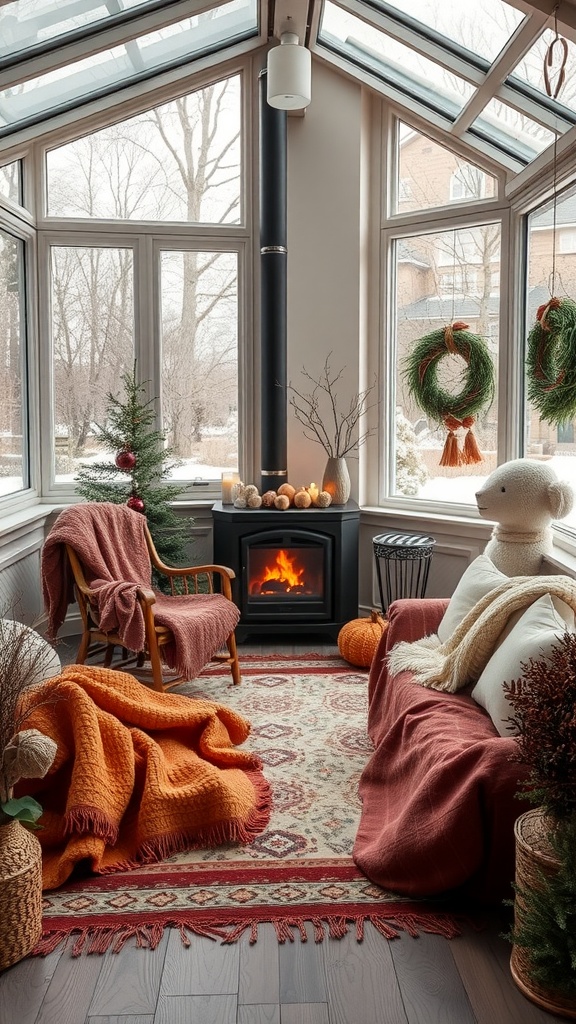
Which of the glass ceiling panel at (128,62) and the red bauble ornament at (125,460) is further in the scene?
the red bauble ornament at (125,460)

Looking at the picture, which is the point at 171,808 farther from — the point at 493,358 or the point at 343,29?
the point at 343,29

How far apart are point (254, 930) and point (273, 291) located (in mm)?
3904

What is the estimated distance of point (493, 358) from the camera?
5.12 m

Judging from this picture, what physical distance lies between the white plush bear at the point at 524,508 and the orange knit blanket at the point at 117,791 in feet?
4.71

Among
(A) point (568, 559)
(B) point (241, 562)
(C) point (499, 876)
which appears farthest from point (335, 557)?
(C) point (499, 876)

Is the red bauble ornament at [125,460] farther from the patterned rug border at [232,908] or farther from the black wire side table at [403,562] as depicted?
the patterned rug border at [232,908]

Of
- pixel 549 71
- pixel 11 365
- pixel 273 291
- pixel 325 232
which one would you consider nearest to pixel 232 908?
pixel 549 71

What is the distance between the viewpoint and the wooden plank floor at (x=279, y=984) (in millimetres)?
2004

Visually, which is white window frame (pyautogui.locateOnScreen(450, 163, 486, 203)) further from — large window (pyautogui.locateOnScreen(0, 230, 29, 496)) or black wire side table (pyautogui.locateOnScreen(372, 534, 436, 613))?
large window (pyautogui.locateOnScreen(0, 230, 29, 496))

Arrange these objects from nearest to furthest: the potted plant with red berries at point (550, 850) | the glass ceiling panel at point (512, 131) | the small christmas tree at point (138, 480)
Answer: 1. the potted plant with red berries at point (550, 850)
2. the glass ceiling panel at point (512, 131)
3. the small christmas tree at point (138, 480)

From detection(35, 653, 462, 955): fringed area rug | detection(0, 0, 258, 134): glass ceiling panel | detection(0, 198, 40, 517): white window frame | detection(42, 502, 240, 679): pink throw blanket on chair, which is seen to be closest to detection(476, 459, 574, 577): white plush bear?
detection(35, 653, 462, 955): fringed area rug

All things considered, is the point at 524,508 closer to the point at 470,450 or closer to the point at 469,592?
the point at 469,592

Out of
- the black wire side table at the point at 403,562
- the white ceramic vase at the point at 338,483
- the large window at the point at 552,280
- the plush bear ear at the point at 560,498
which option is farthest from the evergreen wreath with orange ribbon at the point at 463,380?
the plush bear ear at the point at 560,498

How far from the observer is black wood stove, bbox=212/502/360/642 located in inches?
203
